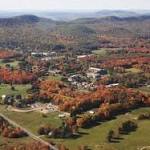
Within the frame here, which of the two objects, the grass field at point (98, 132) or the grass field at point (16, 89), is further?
the grass field at point (16, 89)

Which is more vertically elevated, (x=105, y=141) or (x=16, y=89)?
(x=105, y=141)

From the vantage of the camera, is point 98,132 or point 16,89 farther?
point 16,89

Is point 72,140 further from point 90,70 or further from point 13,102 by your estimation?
point 90,70

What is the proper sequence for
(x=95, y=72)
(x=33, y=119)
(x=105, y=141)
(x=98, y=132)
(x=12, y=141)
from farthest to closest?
1. (x=95, y=72)
2. (x=33, y=119)
3. (x=98, y=132)
4. (x=12, y=141)
5. (x=105, y=141)

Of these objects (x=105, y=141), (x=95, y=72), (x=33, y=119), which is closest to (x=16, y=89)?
(x=33, y=119)

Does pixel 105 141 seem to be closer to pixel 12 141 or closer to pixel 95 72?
pixel 12 141

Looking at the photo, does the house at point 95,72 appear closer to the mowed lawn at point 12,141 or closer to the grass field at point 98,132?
the grass field at point 98,132

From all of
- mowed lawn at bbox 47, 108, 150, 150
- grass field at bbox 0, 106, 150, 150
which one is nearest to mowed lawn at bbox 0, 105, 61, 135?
grass field at bbox 0, 106, 150, 150

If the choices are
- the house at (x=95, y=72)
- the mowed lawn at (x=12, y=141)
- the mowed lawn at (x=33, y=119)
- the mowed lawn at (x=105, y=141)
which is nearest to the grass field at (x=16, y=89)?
the mowed lawn at (x=33, y=119)

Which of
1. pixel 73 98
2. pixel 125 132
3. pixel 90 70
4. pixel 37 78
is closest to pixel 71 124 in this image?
pixel 125 132
